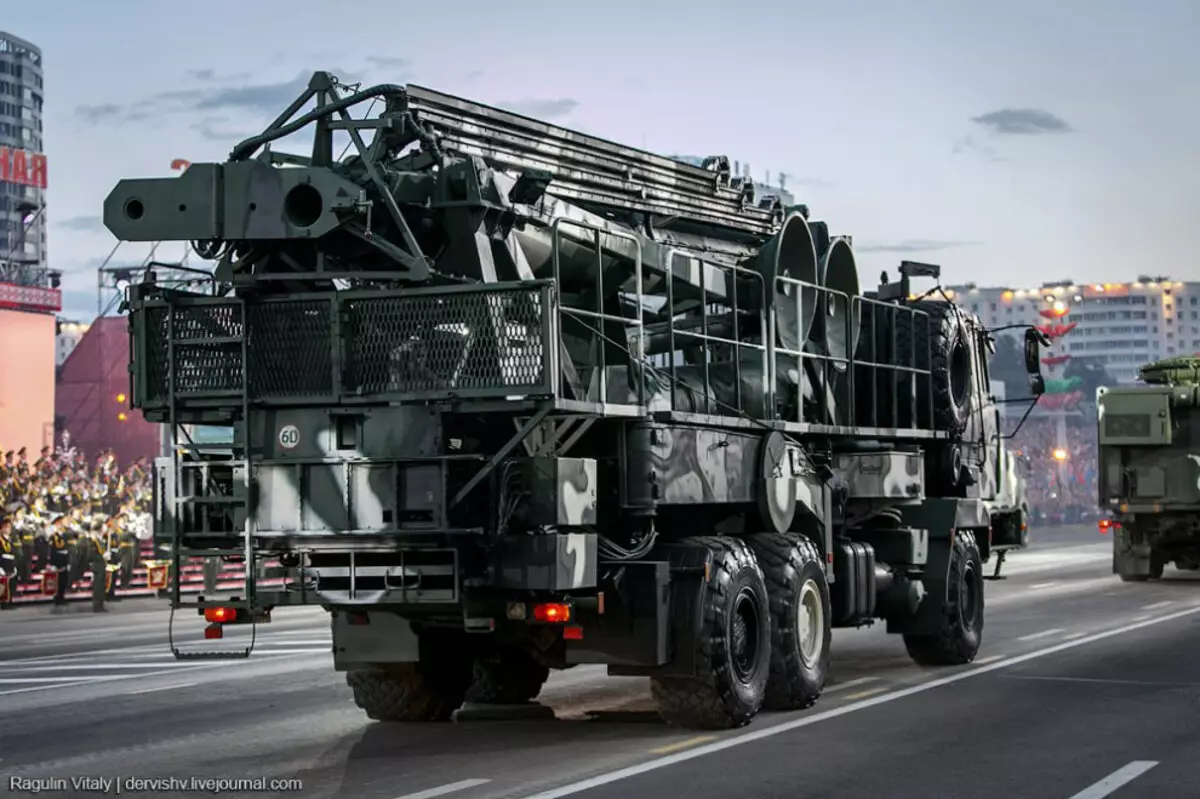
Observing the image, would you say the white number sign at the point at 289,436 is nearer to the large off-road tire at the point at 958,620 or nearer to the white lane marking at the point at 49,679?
the white lane marking at the point at 49,679

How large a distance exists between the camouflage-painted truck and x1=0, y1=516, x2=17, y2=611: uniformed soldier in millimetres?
19592

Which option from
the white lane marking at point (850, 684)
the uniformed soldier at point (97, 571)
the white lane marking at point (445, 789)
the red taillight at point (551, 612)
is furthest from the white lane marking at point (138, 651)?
the white lane marking at point (445, 789)

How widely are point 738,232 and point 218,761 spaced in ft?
23.4

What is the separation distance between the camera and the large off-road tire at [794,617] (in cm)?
1425

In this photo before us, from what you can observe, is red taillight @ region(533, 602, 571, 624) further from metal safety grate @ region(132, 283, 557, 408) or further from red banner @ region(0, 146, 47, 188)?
red banner @ region(0, 146, 47, 188)

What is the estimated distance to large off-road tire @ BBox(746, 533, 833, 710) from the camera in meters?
14.2

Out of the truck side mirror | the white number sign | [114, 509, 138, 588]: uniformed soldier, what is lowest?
[114, 509, 138, 588]: uniformed soldier

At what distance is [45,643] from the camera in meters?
25.2

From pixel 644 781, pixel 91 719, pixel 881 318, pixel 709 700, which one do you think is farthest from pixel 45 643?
pixel 644 781

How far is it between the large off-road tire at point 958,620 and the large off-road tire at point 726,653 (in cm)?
469

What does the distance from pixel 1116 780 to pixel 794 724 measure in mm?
3148

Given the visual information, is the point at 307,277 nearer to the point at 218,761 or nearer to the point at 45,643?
the point at 218,761

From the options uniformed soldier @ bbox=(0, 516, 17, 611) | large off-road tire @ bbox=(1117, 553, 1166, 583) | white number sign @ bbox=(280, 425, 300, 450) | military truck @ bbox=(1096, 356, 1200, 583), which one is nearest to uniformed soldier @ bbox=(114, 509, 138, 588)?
uniformed soldier @ bbox=(0, 516, 17, 611)

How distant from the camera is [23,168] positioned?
74562mm
